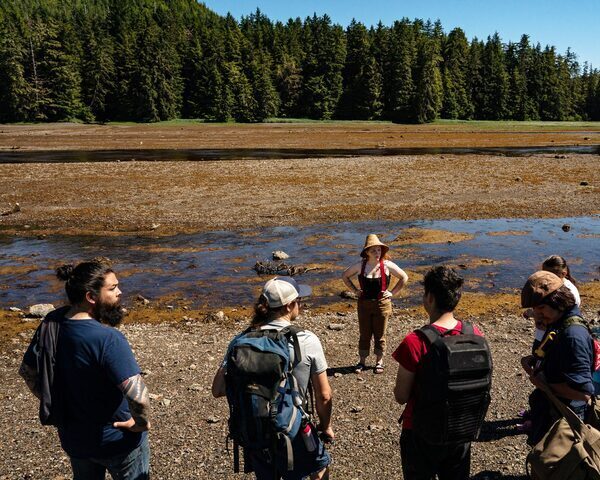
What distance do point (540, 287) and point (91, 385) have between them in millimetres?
3330

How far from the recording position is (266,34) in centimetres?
14225

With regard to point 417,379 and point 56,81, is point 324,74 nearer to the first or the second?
point 56,81

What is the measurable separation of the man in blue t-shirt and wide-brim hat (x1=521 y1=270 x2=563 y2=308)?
2.96 meters

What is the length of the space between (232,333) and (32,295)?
19.4 ft

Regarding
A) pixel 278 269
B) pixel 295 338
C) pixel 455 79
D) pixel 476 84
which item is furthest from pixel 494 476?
pixel 476 84

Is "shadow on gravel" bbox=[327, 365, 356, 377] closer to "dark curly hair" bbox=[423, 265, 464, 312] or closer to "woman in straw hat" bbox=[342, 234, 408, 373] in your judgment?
"woman in straw hat" bbox=[342, 234, 408, 373]

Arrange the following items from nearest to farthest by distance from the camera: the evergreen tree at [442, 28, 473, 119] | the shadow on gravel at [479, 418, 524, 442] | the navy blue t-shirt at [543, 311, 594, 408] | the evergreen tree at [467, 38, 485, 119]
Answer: the navy blue t-shirt at [543, 311, 594, 408], the shadow on gravel at [479, 418, 524, 442], the evergreen tree at [442, 28, 473, 119], the evergreen tree at [467, 38, 485, 119]

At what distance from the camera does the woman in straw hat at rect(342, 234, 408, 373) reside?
24.7ft

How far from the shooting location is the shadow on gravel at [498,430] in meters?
6.18

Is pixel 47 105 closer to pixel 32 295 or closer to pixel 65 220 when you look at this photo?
pixel 65 220

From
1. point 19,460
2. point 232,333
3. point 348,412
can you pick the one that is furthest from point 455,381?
point 232,333

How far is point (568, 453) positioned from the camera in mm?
3414

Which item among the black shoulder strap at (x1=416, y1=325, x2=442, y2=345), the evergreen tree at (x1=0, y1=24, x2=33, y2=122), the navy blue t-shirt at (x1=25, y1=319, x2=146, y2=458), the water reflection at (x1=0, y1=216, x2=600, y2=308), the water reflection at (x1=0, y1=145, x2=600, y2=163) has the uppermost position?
the evergreen tree at (x1=0, y1=24, x2=33, y2=122)

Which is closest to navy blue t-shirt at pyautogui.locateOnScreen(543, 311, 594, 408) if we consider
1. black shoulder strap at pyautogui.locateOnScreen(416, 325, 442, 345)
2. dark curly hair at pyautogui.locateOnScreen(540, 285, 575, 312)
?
dark curly hair at pyautogui.locateOnScreen(540, 285, 575, 312)
